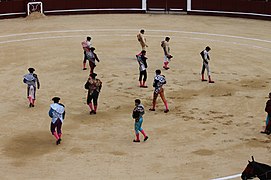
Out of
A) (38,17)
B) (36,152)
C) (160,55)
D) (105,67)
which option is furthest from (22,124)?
(38,17)

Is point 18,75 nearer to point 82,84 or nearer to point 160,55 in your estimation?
point 82,84

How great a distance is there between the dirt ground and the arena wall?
4.08 m

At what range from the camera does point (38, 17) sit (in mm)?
39625

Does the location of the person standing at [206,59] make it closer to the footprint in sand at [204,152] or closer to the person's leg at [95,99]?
the person's leg at [95,99]

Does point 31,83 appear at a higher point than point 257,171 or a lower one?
higher

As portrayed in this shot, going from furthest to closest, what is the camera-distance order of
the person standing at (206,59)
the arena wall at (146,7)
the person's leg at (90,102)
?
the arena wall at (146,7) < the person standing at (206,59) < the person's leg at (90,102)

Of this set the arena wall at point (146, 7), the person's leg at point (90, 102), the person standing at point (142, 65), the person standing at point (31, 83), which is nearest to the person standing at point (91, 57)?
the person standing at point (142, 65)

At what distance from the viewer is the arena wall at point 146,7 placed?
1544 inches

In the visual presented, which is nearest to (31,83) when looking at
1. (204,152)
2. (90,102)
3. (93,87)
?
(90,102)

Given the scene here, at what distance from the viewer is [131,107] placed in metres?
20.6

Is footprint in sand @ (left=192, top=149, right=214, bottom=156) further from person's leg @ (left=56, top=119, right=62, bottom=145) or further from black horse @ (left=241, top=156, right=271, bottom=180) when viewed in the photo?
black horse @ (left=241, top=156, right=271, bottom=180)

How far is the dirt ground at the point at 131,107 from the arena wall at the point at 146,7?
4.08 metres

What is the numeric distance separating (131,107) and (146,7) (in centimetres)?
2221

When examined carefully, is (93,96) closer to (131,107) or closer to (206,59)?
(131,107)
